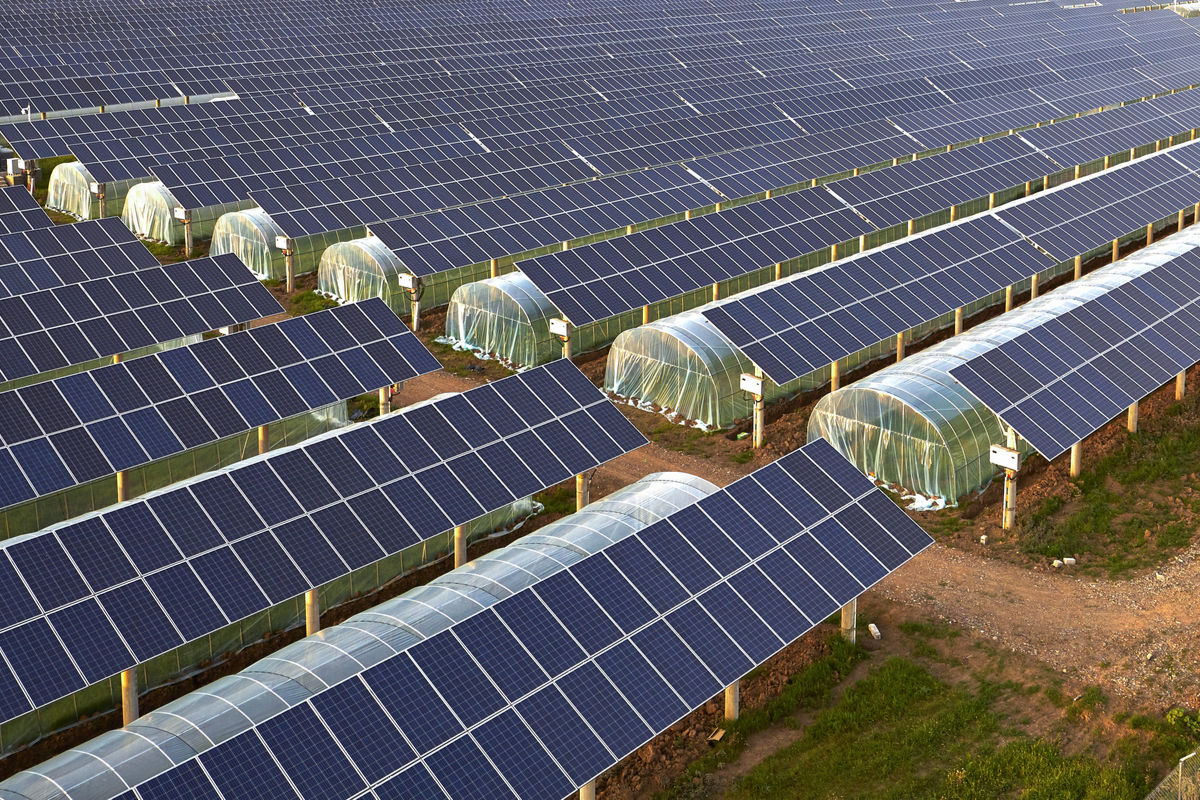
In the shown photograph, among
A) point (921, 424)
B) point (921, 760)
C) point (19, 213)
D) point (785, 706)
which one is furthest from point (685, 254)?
point (19, 213)

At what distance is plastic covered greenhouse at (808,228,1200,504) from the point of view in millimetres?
28375

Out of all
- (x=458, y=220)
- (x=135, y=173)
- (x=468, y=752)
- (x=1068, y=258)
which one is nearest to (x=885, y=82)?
(x=1068, y=258)

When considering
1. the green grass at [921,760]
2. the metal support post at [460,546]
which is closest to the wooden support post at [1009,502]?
A: the green grass at [921,760]

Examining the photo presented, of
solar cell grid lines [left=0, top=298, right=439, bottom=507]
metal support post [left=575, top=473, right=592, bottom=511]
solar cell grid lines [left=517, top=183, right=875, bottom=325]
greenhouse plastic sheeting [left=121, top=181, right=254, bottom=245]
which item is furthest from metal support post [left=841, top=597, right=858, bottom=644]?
greenhouse plastic sheeting [left=121, top=181, right=254, bottom=245]

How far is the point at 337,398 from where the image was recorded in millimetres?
27594

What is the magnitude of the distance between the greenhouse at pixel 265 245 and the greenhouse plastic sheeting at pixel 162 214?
3.11 metres

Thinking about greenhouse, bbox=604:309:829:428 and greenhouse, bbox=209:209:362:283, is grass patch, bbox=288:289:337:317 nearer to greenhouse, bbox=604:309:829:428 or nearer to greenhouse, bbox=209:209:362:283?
greenhouse, bbox=209:209:362:283

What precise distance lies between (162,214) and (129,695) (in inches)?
1508

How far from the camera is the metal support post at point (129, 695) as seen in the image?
1822cm

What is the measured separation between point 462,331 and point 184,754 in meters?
25.3

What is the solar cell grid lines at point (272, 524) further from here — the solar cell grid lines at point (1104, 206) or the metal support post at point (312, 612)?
the solar cell grid lines at point (1104, 206)

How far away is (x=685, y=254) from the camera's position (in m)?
38.7

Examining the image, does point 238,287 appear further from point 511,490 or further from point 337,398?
point 511,490

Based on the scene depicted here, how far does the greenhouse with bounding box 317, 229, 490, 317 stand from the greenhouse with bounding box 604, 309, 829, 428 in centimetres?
995
